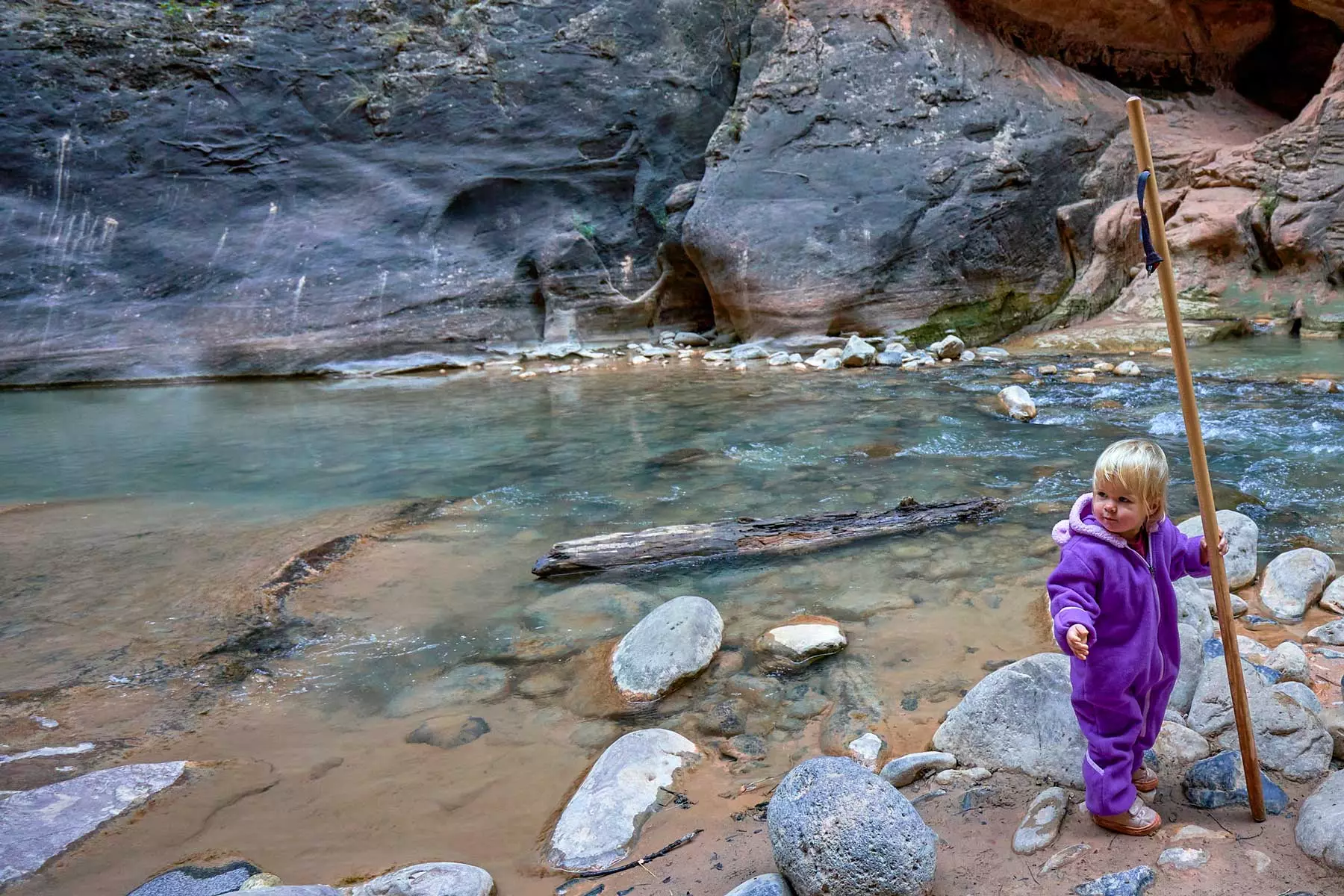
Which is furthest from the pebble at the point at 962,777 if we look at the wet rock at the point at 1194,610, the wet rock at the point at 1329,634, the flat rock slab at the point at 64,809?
the flat rock slab at the point at 64,809

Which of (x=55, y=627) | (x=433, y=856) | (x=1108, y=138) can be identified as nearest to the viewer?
(x=433, y=856)

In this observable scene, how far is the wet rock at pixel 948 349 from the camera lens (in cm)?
976

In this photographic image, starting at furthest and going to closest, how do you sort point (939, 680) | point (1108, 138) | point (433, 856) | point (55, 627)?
point (1108, 138) < point (55, 627) < point (939, 680) < point (433, 856)

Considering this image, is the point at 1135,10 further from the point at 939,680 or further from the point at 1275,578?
the point at 939,680

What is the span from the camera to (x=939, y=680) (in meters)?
2.51

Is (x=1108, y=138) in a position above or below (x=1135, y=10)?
below

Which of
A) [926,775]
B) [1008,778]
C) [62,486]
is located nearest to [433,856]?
[926,775]

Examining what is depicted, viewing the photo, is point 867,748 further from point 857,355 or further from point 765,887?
point 857,355

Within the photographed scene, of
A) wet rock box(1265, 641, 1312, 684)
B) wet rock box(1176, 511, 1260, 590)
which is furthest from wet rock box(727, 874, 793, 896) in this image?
wet rock box(1176, 511, 1260, 590)


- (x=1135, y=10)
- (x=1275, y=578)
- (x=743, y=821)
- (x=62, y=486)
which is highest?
(x=1135, y=10)

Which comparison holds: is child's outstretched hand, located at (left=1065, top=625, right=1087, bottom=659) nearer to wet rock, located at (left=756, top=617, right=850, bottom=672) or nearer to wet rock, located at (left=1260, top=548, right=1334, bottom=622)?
wet rock, located at (left=756, top=617, right=850, bottom=672)

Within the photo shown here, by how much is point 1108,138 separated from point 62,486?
12.6 m

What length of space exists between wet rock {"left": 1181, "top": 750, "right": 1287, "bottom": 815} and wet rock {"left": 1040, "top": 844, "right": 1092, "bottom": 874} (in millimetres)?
305

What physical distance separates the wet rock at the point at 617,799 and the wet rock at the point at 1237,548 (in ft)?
6.84
